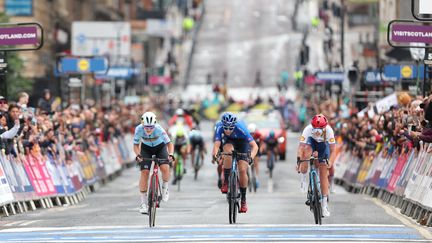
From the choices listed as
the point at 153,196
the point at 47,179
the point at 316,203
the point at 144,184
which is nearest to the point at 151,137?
the point at 144,184

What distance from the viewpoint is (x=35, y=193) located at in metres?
27.9

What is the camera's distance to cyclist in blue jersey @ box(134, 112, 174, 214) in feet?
71.5

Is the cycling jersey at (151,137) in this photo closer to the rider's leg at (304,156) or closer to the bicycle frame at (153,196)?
the bicycle frame at (153,196)

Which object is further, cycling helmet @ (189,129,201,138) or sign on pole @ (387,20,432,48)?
cycling helmet @ (189,129,201,138)

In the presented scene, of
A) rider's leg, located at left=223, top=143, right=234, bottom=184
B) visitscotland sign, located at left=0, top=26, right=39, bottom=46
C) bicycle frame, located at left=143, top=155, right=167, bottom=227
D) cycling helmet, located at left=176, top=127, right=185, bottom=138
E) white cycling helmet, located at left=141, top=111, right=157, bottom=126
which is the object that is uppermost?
visitscotland sign, located at left=0, top=26, right=39, bottom=46

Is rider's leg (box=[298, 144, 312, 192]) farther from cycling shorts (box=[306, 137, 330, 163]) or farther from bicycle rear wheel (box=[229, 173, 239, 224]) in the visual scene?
bicycle rear wheel (box=[229, 173, 239, 224])

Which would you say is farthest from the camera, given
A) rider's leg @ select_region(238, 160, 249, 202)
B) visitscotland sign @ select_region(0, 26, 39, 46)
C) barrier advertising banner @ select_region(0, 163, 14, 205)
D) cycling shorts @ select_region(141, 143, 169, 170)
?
visitscotland sign @ select_region(0, 26, 39, 46)

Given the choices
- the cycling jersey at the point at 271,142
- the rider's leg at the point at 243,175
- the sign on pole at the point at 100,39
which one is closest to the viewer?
the rider's leg at the point at 243,175

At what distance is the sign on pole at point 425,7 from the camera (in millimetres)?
21828

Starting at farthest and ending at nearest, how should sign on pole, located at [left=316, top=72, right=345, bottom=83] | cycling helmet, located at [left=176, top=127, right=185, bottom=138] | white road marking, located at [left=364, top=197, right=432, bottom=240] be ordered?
Result: sign on pole, located at [left=316, top=72, right=345, bottom=83], cycling helmet, located at [left=176, top=127, right=185, bottom=138], white road marking, located at [left=364, top=197, right=432, bottom=240]

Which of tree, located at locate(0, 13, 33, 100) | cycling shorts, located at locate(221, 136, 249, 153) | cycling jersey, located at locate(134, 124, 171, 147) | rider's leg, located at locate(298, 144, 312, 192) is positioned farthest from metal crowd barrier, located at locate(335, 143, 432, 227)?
tree, located at locate(0, 13, 33, 100)

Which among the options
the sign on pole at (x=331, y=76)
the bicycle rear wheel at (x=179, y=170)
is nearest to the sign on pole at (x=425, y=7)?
the bicycle rear wheel at (x=179, y=170)

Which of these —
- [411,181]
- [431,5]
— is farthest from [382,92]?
[431,5]

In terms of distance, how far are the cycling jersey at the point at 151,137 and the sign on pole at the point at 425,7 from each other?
419cm
